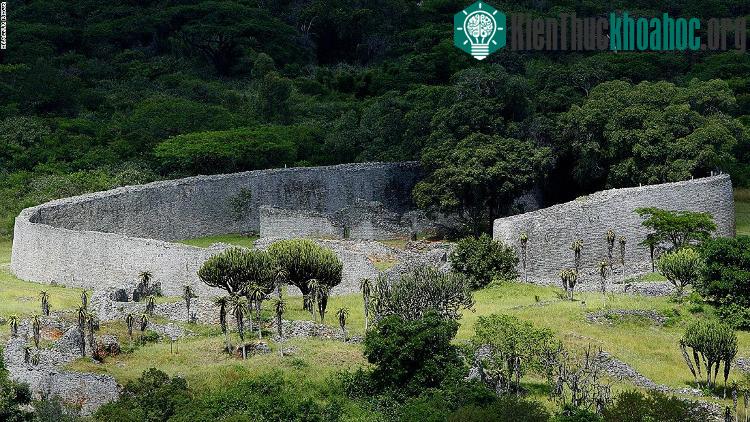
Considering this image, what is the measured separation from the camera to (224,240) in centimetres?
8088

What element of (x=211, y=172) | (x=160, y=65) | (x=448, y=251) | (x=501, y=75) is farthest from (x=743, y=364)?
(x=160, y=65)

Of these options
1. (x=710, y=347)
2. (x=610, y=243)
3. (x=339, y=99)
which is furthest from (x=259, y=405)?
(x=339, y=99)

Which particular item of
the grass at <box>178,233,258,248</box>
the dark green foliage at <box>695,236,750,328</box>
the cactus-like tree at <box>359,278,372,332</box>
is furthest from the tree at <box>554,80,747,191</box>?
the cactus-like tree at <box>359,278,372,332</box>

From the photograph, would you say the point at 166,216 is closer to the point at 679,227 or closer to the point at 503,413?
the point at 679,227

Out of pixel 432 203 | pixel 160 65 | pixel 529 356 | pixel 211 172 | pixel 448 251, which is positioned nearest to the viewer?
pixel 529 356

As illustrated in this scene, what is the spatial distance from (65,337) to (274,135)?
4028cm

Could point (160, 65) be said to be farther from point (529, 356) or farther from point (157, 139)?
point (529, 356)

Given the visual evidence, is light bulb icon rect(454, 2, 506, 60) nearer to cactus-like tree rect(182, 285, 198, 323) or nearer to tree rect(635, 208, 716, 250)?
tree rect(635, 208, 716, 250)

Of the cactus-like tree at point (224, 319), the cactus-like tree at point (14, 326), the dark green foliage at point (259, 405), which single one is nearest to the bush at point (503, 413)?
the dark green foliage at point (259, 405)

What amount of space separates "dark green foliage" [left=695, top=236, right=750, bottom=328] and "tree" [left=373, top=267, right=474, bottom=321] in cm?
948

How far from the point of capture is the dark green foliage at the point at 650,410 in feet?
157

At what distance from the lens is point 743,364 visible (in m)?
56.7

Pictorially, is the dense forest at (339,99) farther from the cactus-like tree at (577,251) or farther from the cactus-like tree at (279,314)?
the cactus-like tree at (279,314)

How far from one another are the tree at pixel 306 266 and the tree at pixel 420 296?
3037mm
